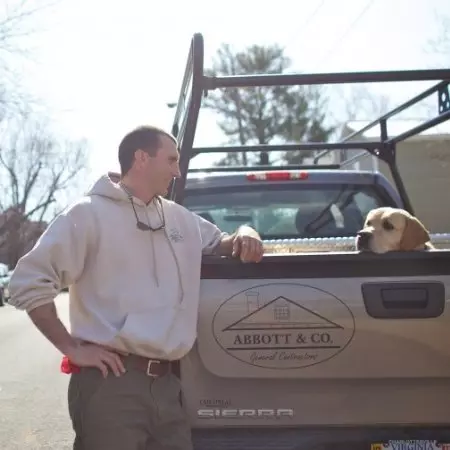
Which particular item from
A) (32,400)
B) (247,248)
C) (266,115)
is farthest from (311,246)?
(266,115)

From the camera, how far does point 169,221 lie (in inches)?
127

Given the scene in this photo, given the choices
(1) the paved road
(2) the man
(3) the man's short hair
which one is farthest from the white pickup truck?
(1) the paved road

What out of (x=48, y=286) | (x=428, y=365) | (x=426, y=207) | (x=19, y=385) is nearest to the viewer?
(x=48, y=286)

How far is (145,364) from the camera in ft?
9.72

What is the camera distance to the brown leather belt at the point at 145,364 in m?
2.95

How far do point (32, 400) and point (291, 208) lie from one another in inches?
164

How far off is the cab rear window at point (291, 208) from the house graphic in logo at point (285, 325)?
2184 mm

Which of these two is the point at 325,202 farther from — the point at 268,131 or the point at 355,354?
the point at 268,131

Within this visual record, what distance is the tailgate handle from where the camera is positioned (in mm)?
3016

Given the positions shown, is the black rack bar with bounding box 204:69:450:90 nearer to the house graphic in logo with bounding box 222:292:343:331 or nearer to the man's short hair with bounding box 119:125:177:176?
the man's short hair with bounding box 119:125:177:176

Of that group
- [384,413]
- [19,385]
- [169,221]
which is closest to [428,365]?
[384,413]

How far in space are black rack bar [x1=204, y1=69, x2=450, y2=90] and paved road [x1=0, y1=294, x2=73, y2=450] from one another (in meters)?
3.58

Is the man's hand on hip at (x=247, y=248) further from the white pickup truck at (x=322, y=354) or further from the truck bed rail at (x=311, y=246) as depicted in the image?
the truck bed rail at (x=311, y=246)

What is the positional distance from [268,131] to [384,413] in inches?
1511
